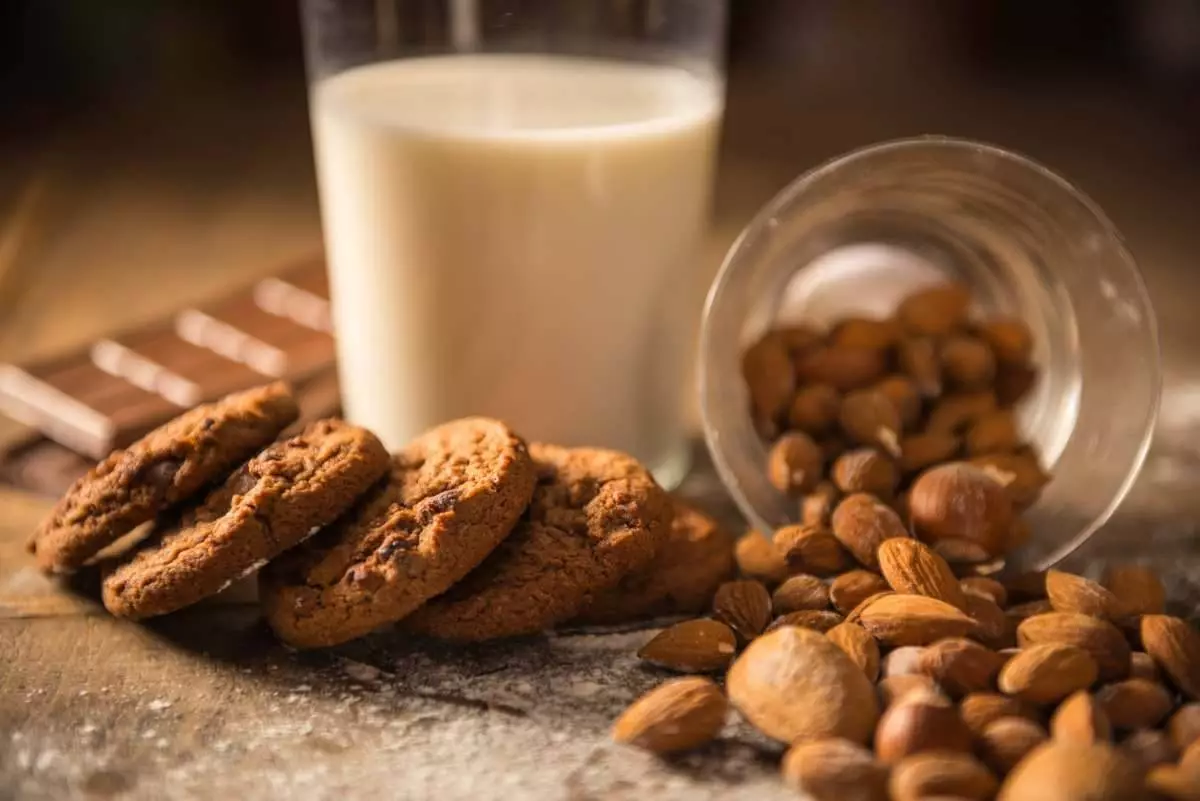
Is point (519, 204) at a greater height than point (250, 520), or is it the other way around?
point (519, 204)

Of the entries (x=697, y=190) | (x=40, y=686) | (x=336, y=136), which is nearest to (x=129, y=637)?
(x=40, y=686)

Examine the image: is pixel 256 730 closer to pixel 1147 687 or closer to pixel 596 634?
pixel 596 634

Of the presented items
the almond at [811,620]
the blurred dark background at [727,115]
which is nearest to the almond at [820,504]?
the almond at [811,620]

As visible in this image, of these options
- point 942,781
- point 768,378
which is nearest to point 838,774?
point 942,781

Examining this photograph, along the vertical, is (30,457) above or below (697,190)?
below

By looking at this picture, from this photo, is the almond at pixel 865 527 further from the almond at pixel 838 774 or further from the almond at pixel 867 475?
the almond at pixel 838 774

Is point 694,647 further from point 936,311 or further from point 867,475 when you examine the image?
point 936,311
